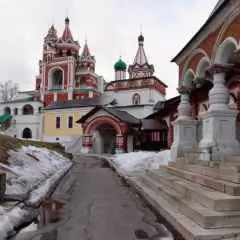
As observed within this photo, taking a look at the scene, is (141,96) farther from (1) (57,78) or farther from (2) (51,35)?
(2) (51,35)

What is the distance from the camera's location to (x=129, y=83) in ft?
146

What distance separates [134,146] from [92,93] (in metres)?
18.5

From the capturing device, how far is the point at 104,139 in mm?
41938

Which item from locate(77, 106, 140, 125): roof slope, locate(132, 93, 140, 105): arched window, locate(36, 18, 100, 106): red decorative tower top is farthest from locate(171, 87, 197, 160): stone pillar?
locate(36, 18, 100, 106): red decorative tower top

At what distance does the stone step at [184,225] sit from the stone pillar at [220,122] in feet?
6.06

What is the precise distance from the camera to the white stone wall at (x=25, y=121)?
5231 centimetres

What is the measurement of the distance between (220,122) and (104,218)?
13.4 feet

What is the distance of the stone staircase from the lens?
5395mm

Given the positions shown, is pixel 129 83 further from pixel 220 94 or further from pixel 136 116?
pixel 220 94

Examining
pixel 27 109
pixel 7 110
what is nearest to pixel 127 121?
pixel 27 109

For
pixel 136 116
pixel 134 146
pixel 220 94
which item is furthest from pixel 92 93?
pixel 220 94

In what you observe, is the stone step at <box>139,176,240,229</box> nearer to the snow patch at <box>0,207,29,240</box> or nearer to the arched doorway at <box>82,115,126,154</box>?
the snow patch at <box>0,207,29,240</box>

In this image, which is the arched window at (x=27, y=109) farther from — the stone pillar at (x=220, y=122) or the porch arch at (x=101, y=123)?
the stone pillar at (x=220, y=122)

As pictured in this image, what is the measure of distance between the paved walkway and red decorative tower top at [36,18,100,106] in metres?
44.3
